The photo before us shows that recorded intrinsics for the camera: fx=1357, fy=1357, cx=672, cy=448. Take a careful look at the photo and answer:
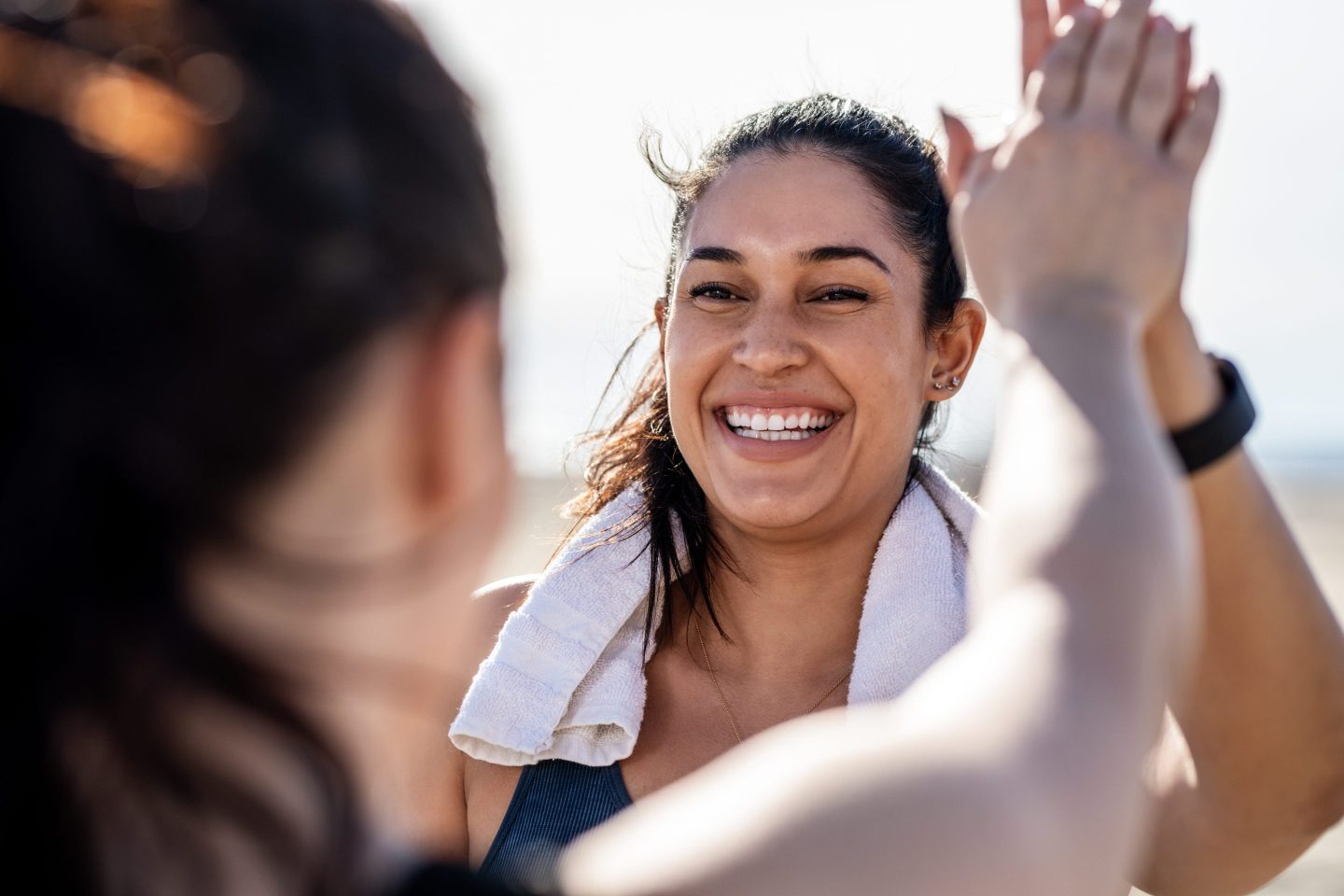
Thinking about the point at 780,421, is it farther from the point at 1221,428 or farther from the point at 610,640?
the point at 1221,428

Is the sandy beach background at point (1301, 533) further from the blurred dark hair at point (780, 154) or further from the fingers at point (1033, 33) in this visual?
the fingers at point (1033, 33)

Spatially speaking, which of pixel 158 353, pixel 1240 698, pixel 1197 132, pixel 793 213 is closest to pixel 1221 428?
pixel 1197 132

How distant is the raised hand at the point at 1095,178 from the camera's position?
1.04 meters

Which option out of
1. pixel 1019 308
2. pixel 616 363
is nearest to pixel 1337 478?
pixel 616 363

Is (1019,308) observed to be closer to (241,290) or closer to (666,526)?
(241,290)

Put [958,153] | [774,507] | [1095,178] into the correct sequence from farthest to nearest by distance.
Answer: [774,507]
[958,153]
[1095,178]

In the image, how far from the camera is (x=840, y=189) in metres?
3.07

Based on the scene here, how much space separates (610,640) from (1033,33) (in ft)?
6.51

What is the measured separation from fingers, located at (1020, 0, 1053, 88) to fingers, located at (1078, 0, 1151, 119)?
0.20m

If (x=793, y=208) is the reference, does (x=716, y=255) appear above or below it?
below

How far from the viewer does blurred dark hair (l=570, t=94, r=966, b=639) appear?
124 inches

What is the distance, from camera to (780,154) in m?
3.15

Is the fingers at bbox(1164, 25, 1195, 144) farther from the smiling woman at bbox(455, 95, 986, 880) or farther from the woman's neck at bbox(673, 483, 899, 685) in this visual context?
the woman's neck at bbox(673, 483, 899, 685)

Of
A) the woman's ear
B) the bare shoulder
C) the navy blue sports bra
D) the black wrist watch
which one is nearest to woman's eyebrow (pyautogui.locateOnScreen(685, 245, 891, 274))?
the woman's ear
